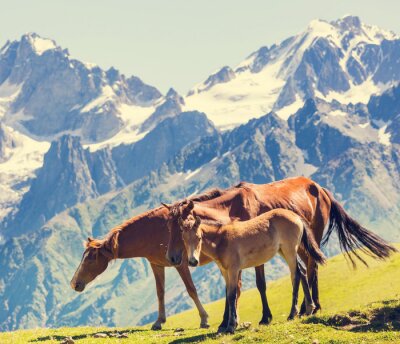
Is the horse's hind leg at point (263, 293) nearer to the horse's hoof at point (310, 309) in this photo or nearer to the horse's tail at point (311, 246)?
the horse's hoof at point (310, 309)

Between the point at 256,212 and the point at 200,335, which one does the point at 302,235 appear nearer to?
the point at 256,212

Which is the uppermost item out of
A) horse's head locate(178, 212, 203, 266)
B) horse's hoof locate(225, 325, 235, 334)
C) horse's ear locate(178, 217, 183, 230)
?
horse's ear locate(178, 217, 183, 230)

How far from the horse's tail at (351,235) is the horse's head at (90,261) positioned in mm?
10065

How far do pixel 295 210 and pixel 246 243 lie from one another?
19.3 ft

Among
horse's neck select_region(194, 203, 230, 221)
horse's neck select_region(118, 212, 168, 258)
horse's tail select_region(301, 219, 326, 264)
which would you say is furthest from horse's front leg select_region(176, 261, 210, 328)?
horse's tail select_region(301, 219, 326, 264)

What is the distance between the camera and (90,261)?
113ft

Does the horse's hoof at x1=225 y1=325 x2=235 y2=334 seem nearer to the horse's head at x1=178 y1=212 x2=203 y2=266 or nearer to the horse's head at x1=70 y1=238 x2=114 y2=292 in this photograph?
the horse's head at x1=178 y1=212 x2=203 y2=266

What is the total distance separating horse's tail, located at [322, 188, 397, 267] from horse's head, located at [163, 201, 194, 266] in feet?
28.9

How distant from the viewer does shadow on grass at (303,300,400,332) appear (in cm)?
2638

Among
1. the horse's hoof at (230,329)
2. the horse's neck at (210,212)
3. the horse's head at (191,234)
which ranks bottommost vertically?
the horse's hoof at (230,329)

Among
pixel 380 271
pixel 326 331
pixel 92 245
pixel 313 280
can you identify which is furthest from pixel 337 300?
pixel 326 331

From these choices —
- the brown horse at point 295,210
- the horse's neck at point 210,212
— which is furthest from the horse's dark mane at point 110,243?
the horse's neck at point 210,212

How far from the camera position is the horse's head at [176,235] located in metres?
28.3

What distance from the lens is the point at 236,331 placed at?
91.0 feet
